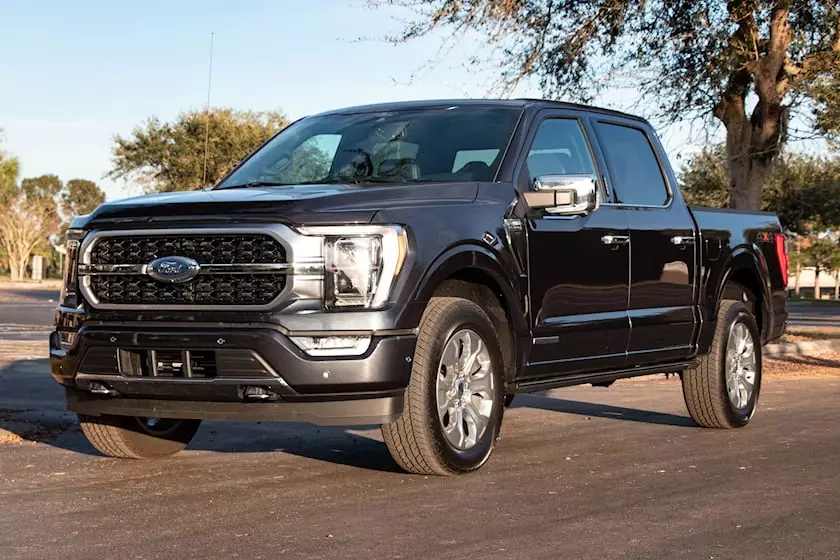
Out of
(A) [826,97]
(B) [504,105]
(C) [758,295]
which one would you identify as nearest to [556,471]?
(B) [504,105]

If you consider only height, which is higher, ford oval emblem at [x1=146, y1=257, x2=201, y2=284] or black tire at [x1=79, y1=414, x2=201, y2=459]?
ford oval emblem at [x1=146, y1=257, x2=201, y2=284]

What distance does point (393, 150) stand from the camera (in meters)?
7.51

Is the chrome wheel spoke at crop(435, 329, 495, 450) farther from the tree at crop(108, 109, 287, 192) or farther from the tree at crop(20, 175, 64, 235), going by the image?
the tree at crop(20, 175, 64, 235)

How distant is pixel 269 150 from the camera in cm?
812

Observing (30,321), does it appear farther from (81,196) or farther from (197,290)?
(81,196)

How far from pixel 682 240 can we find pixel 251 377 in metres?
3.64

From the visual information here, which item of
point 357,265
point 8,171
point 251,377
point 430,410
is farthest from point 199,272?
point 8,171

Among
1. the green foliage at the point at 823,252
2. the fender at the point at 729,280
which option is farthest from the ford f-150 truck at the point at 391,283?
the green foliage at the point at 823,252

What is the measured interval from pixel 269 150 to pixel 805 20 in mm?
11202

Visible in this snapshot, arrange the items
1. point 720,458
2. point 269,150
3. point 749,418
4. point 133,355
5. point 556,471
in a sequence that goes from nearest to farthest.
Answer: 1. point 133,355
2. point 556,471
3. point 720,458
4. point 269,150
5. point 749,418

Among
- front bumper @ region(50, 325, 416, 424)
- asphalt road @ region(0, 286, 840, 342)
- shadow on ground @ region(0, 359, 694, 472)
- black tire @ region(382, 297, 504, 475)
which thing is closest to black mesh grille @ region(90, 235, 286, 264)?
front bumper @ region(50, 325, 416, 424)

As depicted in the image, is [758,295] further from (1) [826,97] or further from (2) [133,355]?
(1) [826,97]

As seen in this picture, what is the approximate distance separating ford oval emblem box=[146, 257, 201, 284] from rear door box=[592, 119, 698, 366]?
9.71 feet

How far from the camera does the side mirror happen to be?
7.05 metres
